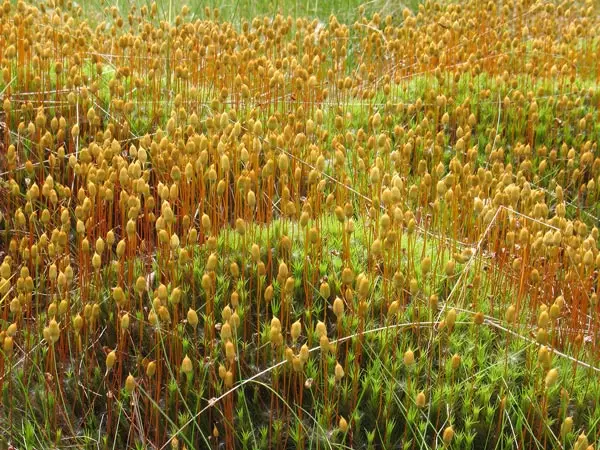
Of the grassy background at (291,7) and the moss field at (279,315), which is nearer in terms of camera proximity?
the moss field at (279,315)

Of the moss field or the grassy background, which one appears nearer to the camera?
the moss field

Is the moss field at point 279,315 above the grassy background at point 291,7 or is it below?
below

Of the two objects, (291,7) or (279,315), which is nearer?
(279,315)

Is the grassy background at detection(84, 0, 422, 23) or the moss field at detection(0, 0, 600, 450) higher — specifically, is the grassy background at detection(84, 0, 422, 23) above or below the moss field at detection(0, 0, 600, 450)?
above

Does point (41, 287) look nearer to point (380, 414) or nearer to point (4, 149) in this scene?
point (4, 149)

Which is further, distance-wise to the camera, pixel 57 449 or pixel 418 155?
pixel 418 155

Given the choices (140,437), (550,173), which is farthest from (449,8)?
(140,437)

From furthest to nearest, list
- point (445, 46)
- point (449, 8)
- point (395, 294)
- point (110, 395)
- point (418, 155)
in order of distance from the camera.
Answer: point (449, 8) → point (445, 46) → point (418, 155) → point (395, 294) → point (110, 395)

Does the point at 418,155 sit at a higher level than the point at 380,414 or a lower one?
higher

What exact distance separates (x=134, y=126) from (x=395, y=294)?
174 centimetres

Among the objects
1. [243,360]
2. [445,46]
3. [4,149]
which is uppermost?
[445,46]

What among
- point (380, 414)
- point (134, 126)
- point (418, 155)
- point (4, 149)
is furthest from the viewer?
point (418, 155)

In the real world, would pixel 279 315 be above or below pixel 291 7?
below

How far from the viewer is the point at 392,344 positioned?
91.7 inches
